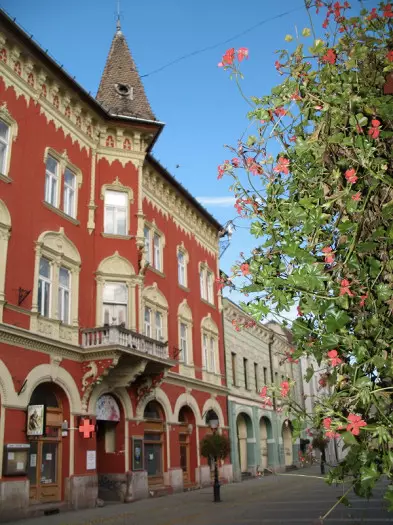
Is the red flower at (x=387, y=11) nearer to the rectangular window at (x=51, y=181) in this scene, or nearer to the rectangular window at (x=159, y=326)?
the rectangular window at (x=51, y=181)

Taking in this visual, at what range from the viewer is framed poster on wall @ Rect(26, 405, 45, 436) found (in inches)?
578

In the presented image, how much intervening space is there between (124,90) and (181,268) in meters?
9.15

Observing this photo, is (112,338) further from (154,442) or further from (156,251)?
(156,251)

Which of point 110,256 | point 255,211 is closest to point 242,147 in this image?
point 255,211

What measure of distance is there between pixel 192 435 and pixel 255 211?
22.4 metres

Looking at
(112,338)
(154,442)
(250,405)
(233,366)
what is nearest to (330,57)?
(112,338)

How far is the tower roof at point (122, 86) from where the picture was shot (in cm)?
2288

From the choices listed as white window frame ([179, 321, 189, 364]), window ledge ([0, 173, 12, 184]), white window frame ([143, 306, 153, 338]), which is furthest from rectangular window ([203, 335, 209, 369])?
window ledge ([0, 173, 12, 184])

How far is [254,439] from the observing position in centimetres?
3272

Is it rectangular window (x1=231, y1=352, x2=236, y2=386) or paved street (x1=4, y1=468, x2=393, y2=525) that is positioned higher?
rectangular window (x1=231, y1=352, x2=236, y2=386)

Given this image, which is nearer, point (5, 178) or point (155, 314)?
point (5, 178)

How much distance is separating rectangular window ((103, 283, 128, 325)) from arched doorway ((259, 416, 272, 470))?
A: 59.3 feet

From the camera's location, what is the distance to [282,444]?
1491 inches

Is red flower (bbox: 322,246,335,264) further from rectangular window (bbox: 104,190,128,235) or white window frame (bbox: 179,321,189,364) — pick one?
white window frame (bbox: 179,321,189,364)
